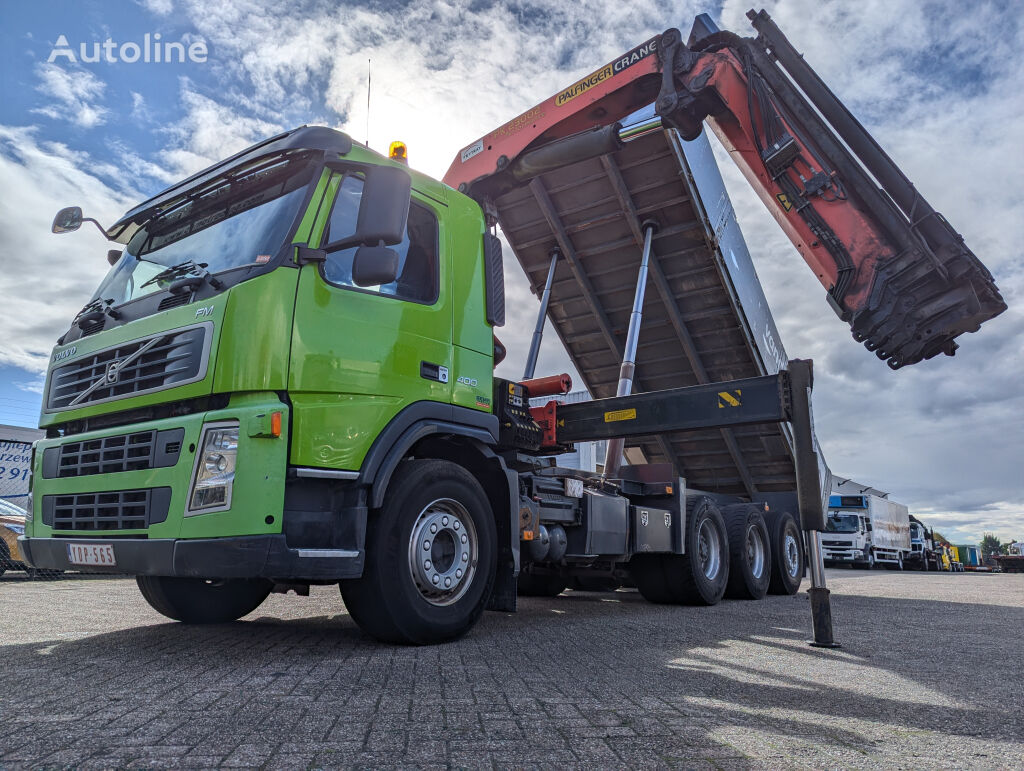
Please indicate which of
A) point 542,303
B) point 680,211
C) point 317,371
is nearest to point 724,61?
point 680,211

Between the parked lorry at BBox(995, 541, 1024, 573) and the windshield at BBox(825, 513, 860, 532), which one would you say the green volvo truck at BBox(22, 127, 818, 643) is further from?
the parked lorry at BBox(995, 541, 1024, 573)

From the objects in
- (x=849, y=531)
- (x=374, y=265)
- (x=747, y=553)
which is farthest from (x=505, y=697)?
Result: (x=849, y=531)

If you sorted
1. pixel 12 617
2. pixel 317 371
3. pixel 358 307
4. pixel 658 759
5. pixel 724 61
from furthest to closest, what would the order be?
pixel 724 61, pixel 12 617, pixel 358 307, pixel 317 371, pixel 658 759

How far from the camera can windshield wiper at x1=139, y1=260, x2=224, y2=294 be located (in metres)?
3.84

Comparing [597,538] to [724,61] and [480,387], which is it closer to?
[480,387]

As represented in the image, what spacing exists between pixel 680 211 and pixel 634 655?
217 inches

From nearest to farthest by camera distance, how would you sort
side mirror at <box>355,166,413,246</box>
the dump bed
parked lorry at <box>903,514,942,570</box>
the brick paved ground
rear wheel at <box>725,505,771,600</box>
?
the brick paved ground → side mirror at <box>355,166,413,246</box> → rear wheel at <box>725,505,771,600</box> → the dump bed → parked lorry at <box>903,514,942,570</box>

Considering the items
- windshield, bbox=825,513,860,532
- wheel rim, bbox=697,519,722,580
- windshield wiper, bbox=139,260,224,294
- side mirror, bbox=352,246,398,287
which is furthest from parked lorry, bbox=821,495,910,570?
windshield wiper, bbox=139,260,224,294

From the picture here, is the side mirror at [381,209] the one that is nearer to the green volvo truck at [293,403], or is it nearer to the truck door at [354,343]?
the green volvo truck at [293,403]

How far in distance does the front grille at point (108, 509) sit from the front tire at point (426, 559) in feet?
3.36

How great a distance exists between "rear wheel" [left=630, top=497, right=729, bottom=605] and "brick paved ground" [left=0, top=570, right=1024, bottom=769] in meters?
1.95

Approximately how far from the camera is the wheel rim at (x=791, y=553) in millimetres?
9183

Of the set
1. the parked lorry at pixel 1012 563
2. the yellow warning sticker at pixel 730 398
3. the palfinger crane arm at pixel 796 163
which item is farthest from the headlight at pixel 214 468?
the parked lorry at pixel 1012 563

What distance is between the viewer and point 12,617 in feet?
18.1
